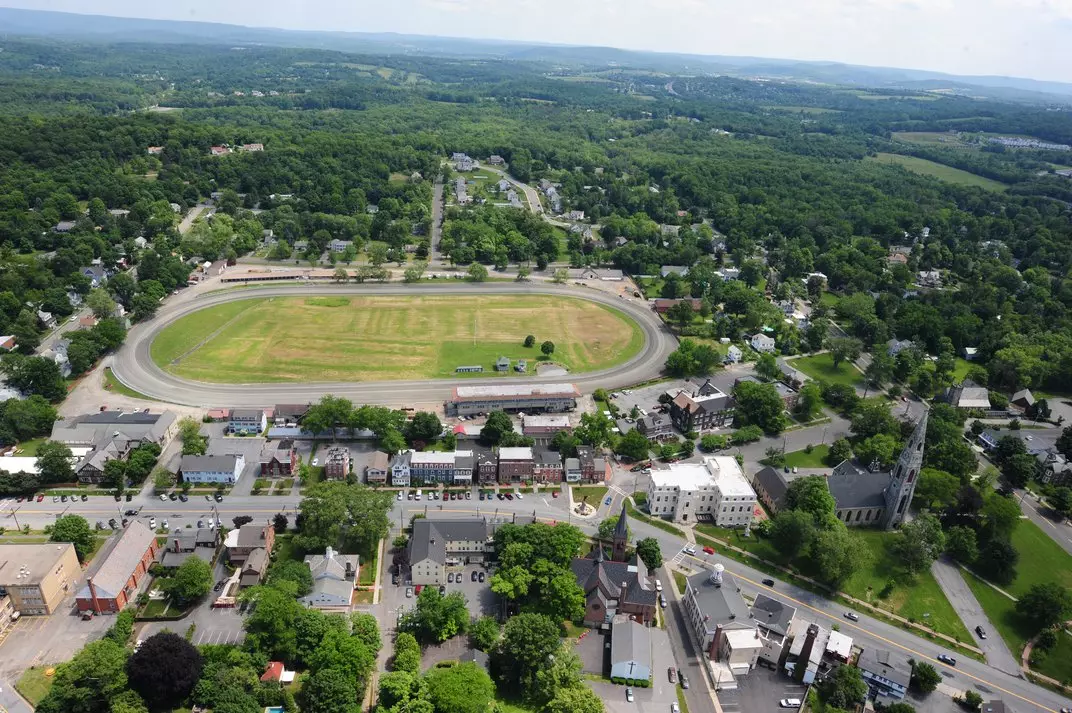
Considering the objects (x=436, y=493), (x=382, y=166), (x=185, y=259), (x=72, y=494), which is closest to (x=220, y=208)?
(x=185, y=259)

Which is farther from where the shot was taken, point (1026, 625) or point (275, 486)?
point (275, 486)

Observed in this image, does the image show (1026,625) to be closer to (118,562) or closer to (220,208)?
(118,562)

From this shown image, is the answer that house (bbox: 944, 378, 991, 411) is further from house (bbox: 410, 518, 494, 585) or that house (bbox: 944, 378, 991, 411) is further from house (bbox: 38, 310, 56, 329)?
house (bbox: 38, 310, 56, 329)

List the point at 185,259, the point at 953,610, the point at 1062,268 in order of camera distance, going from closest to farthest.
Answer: the point at 953,610 < the point at 185,259 < the point at 1062,268

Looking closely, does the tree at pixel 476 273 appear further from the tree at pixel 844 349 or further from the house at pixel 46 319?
the house at pixel 46 319

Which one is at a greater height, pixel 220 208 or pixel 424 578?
pixel 220 208

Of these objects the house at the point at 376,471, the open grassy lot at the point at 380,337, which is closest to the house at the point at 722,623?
the house at the point at 376,471

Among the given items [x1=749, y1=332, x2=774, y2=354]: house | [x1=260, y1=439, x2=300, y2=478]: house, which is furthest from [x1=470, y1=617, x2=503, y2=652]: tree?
[x1=749, y1=332, x2=774, y2=354]: house
